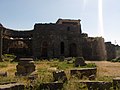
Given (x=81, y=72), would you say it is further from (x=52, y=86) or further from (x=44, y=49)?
(x=44, y=49)

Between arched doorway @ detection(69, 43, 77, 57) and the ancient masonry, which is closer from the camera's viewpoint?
the ancient masonry

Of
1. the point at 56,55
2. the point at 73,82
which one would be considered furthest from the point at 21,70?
the point at 56,55

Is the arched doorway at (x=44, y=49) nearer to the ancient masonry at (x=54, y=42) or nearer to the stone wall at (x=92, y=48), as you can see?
the ancient masonry at (x=54, y=42)

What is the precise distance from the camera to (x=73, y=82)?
9.23 meters

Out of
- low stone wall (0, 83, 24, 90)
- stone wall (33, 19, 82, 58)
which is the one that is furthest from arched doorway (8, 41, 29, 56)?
low stone wall (0, 83, 24, 90)

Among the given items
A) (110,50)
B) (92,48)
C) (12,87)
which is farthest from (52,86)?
(110,50)

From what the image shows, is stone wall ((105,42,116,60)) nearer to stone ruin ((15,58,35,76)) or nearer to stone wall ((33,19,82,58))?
stone wall ((33,19,82,58))

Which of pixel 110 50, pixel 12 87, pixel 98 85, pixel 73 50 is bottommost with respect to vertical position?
pixel 98 85

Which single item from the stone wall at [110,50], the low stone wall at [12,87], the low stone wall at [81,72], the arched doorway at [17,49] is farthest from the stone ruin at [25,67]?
the stone wall at [110,50]

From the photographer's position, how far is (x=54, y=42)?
43.9 metres

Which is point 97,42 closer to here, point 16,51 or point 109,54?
point 109,54

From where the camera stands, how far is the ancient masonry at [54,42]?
1729 inches

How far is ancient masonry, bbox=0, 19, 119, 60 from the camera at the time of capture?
144 feet

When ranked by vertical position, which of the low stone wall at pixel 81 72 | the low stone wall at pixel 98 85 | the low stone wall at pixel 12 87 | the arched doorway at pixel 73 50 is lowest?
the low stone wall at pixel 98 85
